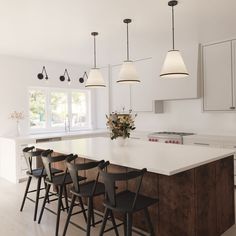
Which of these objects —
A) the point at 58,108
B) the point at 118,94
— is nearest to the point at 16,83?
the point at 58,108

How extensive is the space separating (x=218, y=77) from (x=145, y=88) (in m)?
1.67

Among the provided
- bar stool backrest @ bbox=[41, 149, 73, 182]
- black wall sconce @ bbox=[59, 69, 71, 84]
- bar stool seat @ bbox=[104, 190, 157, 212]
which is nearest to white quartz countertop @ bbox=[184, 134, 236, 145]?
bar stool seat @ bbox=[104, 190, 157, 212]

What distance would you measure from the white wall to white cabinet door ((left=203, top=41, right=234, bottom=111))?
356 centimetres

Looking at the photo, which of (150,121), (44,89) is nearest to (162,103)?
(150,121)

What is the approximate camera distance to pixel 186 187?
2443 mm

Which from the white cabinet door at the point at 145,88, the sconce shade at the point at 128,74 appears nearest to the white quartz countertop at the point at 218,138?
the white cabinet door at the point at 145,88

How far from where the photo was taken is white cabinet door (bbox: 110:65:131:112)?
627 centimetres

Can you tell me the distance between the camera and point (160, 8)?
307 centimetres

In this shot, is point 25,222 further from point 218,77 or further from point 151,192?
point 218,77

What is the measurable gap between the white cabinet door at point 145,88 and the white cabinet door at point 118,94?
233 mm

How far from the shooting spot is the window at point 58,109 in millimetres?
6035

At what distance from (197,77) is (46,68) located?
3.50 metres

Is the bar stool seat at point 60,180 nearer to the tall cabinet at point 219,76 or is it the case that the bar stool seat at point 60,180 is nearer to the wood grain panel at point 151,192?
the wood grain panel at point 151,192

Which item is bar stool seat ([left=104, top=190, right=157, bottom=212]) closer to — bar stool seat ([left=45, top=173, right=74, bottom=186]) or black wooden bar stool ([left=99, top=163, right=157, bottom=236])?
black wooden bar stool ([left=99, top=163, right=157, bottom=236])
